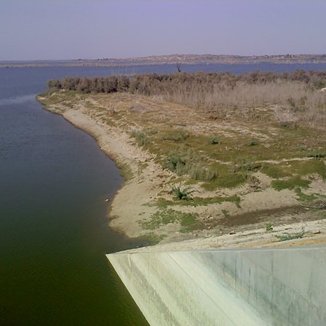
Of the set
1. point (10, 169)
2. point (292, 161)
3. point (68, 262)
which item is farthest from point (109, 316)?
point (10, 169)

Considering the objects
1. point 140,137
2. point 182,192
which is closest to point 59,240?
point 182,192

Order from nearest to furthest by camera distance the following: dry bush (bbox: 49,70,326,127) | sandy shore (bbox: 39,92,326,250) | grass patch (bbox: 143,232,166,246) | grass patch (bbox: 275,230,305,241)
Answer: grass patch (bbox: 275,230,305,241), sandy shore (bbox: 39,92,326,250), grass patch (bbox: 143,232,166,246), dry bush (bbox: 49,70,326,127)

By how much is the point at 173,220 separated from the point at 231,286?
794cm

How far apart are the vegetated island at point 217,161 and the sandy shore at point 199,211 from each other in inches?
1.7

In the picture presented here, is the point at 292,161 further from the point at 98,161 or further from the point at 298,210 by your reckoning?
the point at 98,161

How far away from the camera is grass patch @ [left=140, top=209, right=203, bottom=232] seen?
16422 mm

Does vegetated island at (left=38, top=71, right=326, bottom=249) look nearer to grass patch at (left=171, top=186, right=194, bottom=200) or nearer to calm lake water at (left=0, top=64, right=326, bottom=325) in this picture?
grass patch at (left=171, top=186, right=194, bottom=200)

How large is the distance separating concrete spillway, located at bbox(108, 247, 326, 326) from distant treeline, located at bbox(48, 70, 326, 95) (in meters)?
41.0

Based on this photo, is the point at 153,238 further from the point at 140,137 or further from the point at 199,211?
the point at 140,137

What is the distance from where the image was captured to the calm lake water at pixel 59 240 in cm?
1169

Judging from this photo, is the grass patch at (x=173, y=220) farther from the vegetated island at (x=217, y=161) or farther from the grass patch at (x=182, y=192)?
the grass patch at (x=182, y=192)

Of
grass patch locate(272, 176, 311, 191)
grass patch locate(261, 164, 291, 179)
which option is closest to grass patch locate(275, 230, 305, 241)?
grass patch locate(272, 176, 311, 191)

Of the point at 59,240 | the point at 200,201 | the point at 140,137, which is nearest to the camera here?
the point at 59,240

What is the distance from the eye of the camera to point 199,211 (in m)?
17.5
